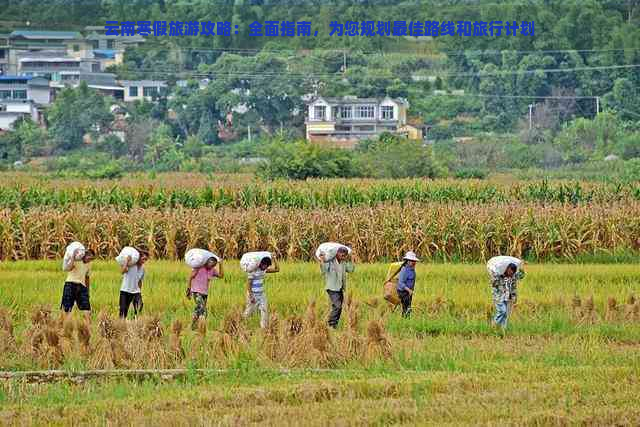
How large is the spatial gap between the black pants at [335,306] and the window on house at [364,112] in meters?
75.5

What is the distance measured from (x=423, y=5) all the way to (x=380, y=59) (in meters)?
27.9

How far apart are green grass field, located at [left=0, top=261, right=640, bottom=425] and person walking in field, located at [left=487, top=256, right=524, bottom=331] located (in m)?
0.21

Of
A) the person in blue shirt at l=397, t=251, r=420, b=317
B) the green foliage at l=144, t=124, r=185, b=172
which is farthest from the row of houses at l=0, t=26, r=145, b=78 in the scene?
the person in blue shirt at l=397, t=251, r=420, b=317

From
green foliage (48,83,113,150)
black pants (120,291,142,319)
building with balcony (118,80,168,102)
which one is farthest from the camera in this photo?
building with balcony (118,80,168,102)

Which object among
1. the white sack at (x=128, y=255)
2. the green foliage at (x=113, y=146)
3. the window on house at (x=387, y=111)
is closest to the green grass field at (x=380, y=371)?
the white sack at (x=128, y=255)

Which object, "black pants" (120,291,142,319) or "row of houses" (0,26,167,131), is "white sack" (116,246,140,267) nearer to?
"black pants" (120,291,142,319)

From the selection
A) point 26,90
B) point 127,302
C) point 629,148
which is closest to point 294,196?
point 127,302

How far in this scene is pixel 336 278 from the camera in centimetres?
1828

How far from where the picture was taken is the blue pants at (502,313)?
1798 centimetres

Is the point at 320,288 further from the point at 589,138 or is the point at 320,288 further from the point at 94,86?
the point at 94,86

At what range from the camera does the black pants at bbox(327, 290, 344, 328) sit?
711 inches

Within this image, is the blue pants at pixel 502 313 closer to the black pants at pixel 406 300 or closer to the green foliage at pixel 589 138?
the black pants at pixel 406 300

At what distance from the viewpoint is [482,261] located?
28219 millimetres

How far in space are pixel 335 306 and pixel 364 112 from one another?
76.2 meters
